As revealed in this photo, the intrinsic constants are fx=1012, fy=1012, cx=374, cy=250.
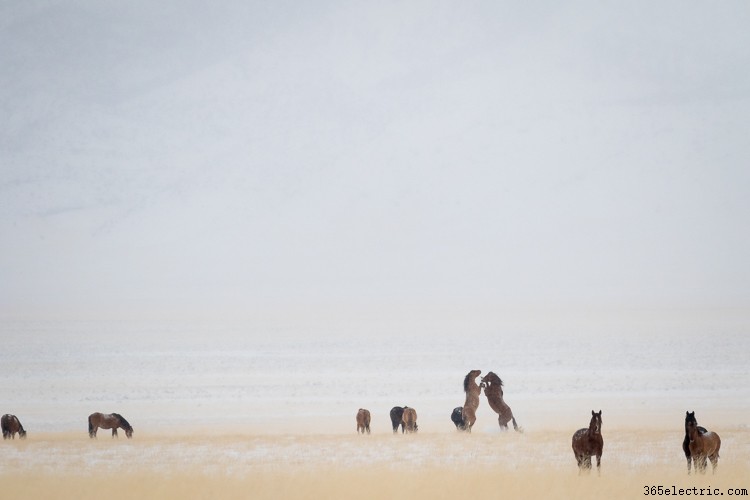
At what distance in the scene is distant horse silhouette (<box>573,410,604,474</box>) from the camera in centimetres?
1077

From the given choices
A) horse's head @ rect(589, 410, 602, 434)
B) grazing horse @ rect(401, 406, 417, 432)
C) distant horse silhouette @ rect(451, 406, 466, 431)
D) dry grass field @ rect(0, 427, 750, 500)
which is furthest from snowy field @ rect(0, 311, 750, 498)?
horse's head @ rect(589, 410, 602, 434)

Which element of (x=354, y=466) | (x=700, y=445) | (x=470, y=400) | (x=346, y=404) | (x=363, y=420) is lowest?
(x=354, y=466)

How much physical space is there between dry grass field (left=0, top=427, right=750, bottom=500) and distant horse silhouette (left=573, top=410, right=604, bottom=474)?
167mm

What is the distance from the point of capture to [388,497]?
1130 cm

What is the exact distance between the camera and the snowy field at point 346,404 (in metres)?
12.1

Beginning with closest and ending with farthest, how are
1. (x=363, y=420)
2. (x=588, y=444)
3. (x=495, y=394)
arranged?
(x=588, y=444), (x=495, y=394), (x=363, y=420)

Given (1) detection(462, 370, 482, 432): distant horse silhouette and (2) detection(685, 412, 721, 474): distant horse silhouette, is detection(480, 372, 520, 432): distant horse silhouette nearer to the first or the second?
(1) detection(462, 370, 482, 432): distant horse silhouette

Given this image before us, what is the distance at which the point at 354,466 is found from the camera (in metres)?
12.6

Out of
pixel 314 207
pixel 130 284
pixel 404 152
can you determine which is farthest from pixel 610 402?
pixel 404 152

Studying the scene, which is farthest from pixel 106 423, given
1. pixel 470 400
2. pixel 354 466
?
pixel 470 400

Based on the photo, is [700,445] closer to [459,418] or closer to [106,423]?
[459,418]

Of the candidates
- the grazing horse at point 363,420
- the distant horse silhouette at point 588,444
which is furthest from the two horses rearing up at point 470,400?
the distant horse silhouette at point 588,444

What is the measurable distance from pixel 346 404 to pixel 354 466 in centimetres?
1172

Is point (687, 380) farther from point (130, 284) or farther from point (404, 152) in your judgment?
point (404, 152)
